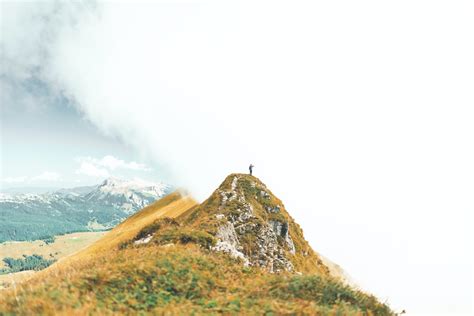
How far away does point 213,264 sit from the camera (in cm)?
1769

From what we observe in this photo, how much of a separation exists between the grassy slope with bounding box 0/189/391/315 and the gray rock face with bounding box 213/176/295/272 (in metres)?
23.1

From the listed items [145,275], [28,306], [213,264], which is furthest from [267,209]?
[28,306]

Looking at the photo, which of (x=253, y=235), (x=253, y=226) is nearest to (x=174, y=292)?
(x=253, y=235)

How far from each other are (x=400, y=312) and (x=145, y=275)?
11196 millimetres

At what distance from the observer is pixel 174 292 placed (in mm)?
13641

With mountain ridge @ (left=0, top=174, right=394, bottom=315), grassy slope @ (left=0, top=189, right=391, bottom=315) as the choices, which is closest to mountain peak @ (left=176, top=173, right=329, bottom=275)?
mountain ridge @ (left=0, top=174, right=394, bottom=315)

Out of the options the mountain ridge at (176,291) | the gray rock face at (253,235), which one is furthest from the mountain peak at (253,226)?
the mountain ridge at (176,291)

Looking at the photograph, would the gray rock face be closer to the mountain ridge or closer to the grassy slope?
the mountain ridge

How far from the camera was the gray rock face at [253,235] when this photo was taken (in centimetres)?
Answer: 4219

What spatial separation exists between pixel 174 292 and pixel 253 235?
35.4 metres

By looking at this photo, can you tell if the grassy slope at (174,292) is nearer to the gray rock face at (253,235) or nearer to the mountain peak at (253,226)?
the mountain peak at (253,226)

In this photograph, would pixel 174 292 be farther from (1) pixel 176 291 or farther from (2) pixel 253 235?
(2) pixel 253 235

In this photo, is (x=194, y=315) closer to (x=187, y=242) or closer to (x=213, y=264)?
(x=213, y=264)

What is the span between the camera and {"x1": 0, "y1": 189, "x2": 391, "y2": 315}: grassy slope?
1130 centimetres
